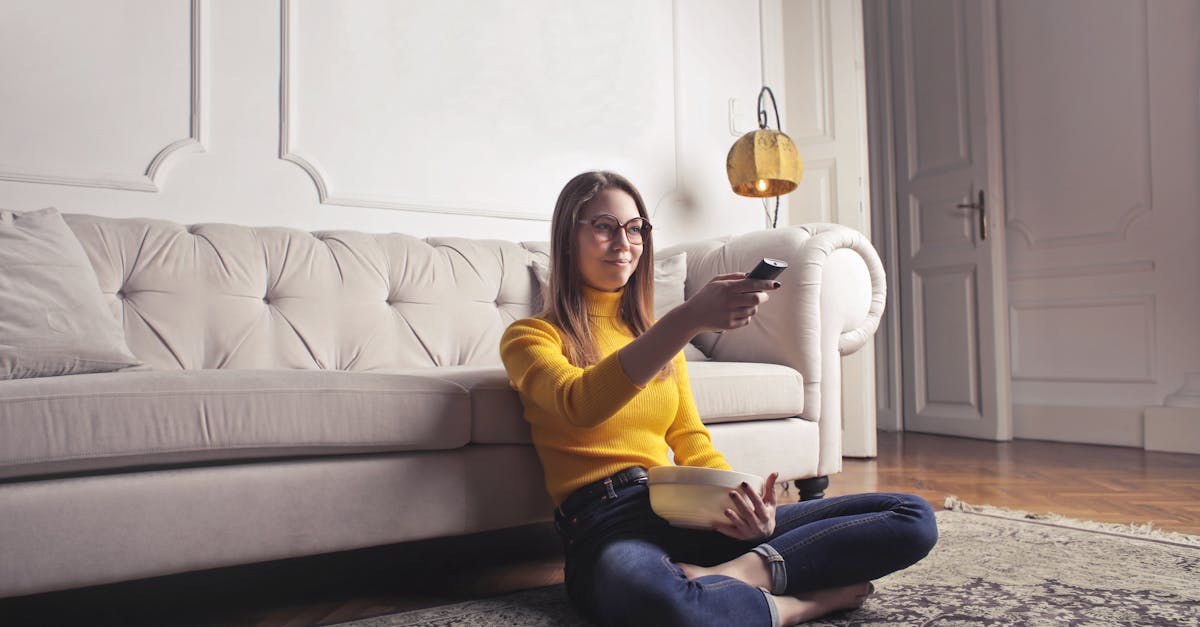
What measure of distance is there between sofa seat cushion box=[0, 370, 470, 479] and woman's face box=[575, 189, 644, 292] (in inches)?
11.7

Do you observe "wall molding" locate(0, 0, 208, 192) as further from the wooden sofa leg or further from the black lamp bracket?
the black lamp bracket

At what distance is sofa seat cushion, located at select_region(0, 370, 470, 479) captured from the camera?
1.01m

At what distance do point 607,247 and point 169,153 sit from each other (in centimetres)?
139

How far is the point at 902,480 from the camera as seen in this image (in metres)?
2.36

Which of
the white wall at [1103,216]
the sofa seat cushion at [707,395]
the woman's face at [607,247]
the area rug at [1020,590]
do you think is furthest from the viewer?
the white wall at [1103,216]

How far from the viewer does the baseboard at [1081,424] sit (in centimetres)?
312

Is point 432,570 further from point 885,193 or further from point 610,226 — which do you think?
point 885,193

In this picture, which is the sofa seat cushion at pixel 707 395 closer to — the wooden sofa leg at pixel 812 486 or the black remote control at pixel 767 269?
the wooden sofa leg at pixel 812 486

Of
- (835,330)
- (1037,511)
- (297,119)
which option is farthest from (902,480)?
(297,119)

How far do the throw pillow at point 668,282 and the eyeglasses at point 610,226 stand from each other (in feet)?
2.50

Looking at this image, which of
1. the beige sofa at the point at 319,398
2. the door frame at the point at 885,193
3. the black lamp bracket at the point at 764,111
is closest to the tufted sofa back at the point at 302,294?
the beige sofa at the point at 319,398

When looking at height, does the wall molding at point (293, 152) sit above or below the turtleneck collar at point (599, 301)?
above

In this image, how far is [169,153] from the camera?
6.58 feet

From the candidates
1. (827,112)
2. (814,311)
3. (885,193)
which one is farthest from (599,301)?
(885,193)
